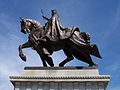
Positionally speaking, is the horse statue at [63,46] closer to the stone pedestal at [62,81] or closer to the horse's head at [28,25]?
the horse's head at [28,25]

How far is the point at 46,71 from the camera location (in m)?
25.7

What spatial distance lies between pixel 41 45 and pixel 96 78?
4367 mm

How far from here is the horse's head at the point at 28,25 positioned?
27.1 meters

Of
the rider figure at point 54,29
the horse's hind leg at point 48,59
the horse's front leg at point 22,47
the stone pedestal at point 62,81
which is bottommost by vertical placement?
the stone pedestal at point 62,81

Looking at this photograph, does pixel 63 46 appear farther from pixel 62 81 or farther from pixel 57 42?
pixel 62 81

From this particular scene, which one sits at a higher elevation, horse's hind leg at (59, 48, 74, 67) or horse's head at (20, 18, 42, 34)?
horse's head at (20, 18, 42, 34)

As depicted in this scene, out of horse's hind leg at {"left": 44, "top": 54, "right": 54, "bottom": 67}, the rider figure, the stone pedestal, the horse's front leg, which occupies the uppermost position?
the rider figure

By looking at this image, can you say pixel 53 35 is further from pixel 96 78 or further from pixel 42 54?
pixel 96 78

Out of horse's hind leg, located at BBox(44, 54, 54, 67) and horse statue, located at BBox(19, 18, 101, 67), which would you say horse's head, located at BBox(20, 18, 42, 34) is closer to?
horse statue, located at BBox(19, 18, 101, 67)

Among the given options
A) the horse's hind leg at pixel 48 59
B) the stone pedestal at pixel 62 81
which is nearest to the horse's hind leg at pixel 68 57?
the horse's hind leg at pixel 48 59

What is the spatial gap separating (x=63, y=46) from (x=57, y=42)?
1.92ft

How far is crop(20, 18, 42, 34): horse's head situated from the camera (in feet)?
88.8

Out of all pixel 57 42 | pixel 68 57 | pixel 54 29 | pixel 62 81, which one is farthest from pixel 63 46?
pixel 62 81

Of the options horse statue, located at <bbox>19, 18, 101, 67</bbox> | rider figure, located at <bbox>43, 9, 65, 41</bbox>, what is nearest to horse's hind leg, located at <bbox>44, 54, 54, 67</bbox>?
horse statue, located at <bbox>19, 18, 101, 67</bbox>
